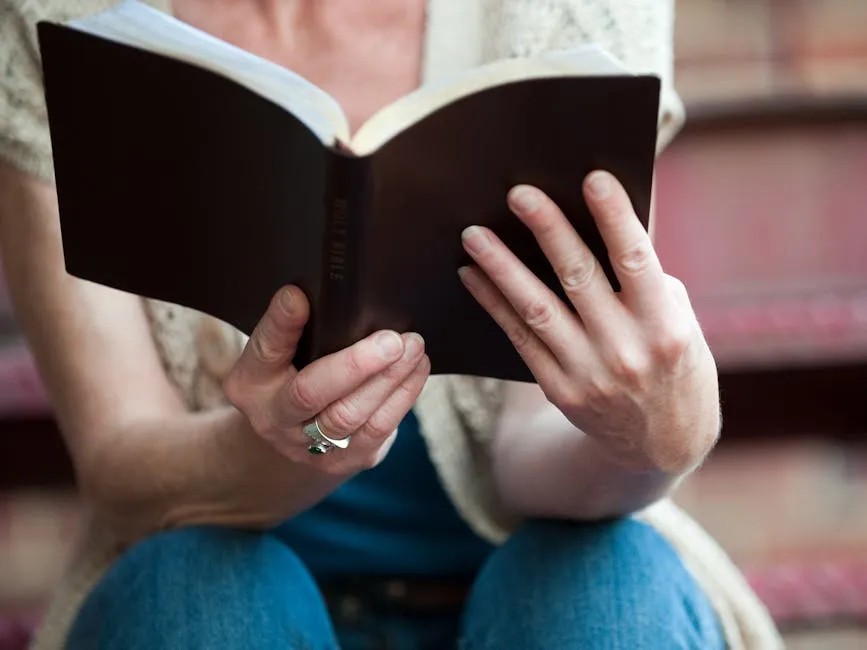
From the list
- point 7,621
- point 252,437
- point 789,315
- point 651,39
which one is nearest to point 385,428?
point 252,437

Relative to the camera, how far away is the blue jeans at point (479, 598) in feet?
2.37

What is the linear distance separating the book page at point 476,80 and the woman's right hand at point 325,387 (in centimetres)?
10

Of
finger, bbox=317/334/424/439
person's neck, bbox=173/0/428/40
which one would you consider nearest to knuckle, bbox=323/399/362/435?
finger, bbox=317/334/424/439

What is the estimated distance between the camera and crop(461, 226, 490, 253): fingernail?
24.6 inches

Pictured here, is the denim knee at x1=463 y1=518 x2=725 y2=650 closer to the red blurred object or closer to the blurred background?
the blurred background

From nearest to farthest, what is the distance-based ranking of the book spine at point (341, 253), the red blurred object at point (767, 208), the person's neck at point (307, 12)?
the book spine at point (341, 253), the person's neck at point (307, 12), the red blurred object at point (767, 208)

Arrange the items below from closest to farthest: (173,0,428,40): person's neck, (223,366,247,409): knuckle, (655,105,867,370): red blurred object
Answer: (223,366,247,409): knuckle → (173,0,428,40): person's neck → (655,105,867,370): red blurred object

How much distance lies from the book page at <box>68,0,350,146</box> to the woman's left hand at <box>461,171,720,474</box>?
0.10 m

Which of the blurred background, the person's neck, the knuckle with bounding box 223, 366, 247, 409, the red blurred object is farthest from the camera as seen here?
the red blurred object

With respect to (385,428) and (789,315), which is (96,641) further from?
Result: (789,315)

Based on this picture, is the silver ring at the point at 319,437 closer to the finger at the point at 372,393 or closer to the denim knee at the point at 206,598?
the finger at the point at 372,393

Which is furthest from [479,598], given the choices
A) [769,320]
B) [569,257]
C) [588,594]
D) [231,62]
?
[769,320]

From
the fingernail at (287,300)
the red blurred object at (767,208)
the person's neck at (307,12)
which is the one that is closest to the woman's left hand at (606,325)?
the fingernail at (287,300)

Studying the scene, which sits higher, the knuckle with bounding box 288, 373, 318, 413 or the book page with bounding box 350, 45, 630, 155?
the book page with bounding box 350, 45, 630, 155
